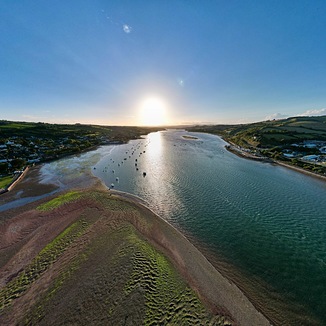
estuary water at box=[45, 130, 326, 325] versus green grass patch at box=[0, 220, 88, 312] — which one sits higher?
green grass patch at box=[0, 220, 88, 312]

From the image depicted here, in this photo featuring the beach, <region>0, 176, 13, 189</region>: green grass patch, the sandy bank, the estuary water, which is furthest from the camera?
<region>0, 176, 13, 189</region>: green grass patch

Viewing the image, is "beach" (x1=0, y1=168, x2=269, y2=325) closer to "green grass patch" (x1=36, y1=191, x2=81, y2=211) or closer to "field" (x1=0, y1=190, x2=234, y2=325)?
"field" (x1=0, y1=190, x2=234, y2=325)

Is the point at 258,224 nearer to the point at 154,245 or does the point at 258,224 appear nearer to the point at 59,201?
the point at 154,245

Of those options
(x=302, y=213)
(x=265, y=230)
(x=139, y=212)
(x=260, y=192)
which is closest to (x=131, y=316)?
(x=139, y=212)

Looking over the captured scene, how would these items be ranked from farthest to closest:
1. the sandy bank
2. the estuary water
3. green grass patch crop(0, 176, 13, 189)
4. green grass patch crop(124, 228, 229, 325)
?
green grass patch crop(0, 176, 13, 189), the estuary water, the sandy bank, green grass patch crop(124, 228, 229, 325)

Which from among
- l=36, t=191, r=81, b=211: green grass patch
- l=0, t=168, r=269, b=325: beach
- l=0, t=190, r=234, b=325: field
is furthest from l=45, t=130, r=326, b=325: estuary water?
l=36, t=191, r=81, b=211: green grass patch

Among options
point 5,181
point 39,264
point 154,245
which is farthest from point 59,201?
point 5,181

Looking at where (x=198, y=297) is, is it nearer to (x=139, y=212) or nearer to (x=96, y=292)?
(x=96, y=292)

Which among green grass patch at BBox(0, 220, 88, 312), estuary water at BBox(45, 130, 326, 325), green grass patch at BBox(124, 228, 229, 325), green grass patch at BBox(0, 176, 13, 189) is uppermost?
green grass patch at BBox(124, 228, 229, 325)
